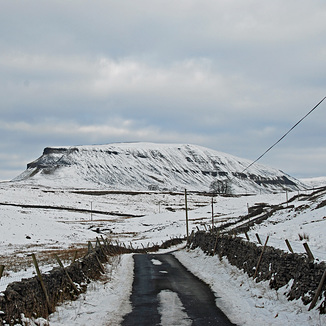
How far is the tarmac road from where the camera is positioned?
11.9 m

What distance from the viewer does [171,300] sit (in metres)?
14.8

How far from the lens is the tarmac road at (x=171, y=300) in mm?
11856

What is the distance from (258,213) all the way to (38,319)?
70533 mm

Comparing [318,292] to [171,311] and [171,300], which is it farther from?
[171,300]

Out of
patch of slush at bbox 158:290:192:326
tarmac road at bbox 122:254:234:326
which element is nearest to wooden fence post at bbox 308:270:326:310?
tarmac road at bbox 122:254:234:326

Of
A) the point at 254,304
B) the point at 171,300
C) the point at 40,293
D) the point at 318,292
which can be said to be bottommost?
the point at 171,300

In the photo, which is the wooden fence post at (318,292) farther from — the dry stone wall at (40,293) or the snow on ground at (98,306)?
the dry stone wall at (40,293)

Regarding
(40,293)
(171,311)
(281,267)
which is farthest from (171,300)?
(40,293)

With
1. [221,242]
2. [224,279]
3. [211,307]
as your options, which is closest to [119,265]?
[221,242]

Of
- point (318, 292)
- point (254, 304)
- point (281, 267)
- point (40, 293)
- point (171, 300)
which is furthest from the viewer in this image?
point (281, 267)

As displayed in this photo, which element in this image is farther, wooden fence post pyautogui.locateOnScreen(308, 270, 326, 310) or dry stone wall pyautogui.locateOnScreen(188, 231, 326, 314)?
dry stone wall pyautogui.locateOnScreen(188, 231, 326, 314)

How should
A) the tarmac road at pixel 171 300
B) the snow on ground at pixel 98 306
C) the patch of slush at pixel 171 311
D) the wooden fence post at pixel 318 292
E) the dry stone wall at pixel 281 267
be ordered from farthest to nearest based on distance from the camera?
the dry stone wall at pixel 281 267
the snow on ground at pixel 98 306
the tarmac road at pixel 171 300
the patch of slush at pixel 171 311
the wooden fence post at pixel 318 292

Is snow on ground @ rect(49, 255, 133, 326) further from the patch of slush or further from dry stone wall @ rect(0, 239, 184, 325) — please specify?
the patch of slush

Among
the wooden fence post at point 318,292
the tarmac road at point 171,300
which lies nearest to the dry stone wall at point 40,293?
the tarmac road at point 171,300
